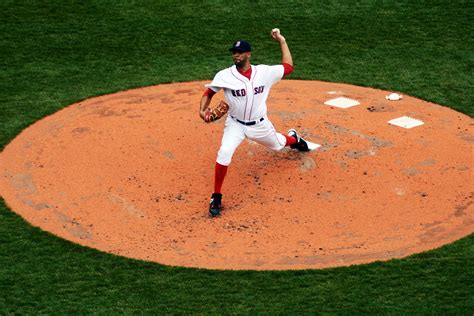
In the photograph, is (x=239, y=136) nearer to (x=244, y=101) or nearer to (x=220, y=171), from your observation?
(x=244, y=101)

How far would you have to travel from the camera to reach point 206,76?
14070mm

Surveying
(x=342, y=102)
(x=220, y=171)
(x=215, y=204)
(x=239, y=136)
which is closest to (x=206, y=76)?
(x=342, y=102)

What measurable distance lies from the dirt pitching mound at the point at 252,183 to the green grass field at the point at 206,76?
0.35 metres

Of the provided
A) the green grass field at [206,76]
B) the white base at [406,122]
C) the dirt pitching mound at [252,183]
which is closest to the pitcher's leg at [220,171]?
the dirt pitching mound at [252,183]

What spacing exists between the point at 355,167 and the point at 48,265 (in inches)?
159

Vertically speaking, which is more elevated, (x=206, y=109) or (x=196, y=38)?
(x=206, y=109)

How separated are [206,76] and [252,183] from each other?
4112 millimetres

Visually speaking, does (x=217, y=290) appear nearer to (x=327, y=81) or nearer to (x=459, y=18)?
(x=327, y=81)

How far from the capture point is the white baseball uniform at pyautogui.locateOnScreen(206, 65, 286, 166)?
31.9ft

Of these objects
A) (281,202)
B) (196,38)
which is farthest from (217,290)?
(196,38)

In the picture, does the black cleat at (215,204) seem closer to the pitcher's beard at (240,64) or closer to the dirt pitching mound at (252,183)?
the dirt pitching mound at (252,183)

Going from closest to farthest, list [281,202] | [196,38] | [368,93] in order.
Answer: [281,202]
[368,93]
[196,38]

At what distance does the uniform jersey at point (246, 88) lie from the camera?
31.8 ft

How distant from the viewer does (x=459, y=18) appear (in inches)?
627
